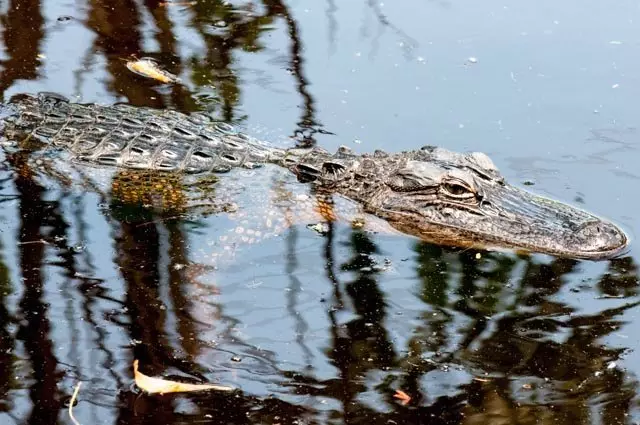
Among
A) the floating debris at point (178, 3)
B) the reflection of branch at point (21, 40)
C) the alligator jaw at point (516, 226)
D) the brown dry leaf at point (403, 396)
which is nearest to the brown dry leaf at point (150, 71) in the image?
the reflection of branch at point (21, 40)

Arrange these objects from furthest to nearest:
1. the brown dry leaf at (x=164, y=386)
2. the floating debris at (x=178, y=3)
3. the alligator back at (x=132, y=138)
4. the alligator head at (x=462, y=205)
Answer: the floating debris at (x=178, y=3)
the alligator back at (x=132, y=138)
the alligator head at (x=462, y=205)
the brown dry leaf at (x=164, y=386)

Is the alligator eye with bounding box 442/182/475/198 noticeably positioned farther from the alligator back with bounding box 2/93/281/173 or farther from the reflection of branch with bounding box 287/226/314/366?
the alligator back with bounding box 2/93/281/173

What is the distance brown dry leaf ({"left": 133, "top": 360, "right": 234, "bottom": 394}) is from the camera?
4.18 metres

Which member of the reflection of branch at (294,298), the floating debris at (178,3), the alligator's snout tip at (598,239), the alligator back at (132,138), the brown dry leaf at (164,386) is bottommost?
the reflection of branch at (294,298)

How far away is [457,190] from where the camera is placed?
233 inches

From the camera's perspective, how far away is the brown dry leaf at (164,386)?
418cm

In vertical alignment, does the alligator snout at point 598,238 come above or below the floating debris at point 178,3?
above

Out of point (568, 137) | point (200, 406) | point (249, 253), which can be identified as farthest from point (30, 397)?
point (568, 137)

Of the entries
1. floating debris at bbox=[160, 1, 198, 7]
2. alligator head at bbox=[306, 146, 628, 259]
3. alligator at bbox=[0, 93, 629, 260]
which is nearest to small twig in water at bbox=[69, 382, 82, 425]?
alligator at bbox=[0, 93, 629, 260]

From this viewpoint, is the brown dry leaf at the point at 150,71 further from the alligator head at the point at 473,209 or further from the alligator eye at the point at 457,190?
the alligator eye at the point at 457,190

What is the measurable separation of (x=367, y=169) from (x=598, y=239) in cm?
158

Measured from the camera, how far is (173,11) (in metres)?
8.96

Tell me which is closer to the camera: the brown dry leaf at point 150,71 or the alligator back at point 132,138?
the alligator back at point 132,138

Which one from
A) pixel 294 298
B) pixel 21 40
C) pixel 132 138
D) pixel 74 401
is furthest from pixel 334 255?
pixel 21 40
